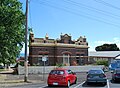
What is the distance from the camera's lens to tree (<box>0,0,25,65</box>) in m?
31.4

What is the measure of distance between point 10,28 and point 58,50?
28290mm

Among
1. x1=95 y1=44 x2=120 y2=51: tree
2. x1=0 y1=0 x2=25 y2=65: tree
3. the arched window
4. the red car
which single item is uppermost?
x1=95 y1=44 x2=120 y2=51: tree

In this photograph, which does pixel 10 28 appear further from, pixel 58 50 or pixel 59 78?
pixel 58 50

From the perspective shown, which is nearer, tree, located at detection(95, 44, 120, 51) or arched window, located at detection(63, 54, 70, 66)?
arched window, located at detection(63, 54, 70, 66)

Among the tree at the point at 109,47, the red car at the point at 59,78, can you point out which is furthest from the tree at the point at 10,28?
the tree at the point at 109,47

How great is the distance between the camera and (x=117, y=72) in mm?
28188

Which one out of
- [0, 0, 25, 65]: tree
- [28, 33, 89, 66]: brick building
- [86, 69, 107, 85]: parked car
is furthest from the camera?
[28, 33, 89, 66]: brick building

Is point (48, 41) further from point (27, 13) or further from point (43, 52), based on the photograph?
point (27, 13)

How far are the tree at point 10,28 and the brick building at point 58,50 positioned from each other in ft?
71.3

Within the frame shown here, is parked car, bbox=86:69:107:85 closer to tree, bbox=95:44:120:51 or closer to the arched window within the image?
the arched window

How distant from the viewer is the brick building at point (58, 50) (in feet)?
188

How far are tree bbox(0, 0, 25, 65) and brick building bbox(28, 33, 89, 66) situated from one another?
2174 cm

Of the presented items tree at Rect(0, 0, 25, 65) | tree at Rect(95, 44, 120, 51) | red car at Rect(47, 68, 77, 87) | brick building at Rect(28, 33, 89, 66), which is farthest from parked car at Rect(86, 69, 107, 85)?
tree at Rect(95, 44, 120, 51)

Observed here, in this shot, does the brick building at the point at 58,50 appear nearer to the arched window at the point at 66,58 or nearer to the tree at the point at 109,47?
the arched window at the point at 66,58
